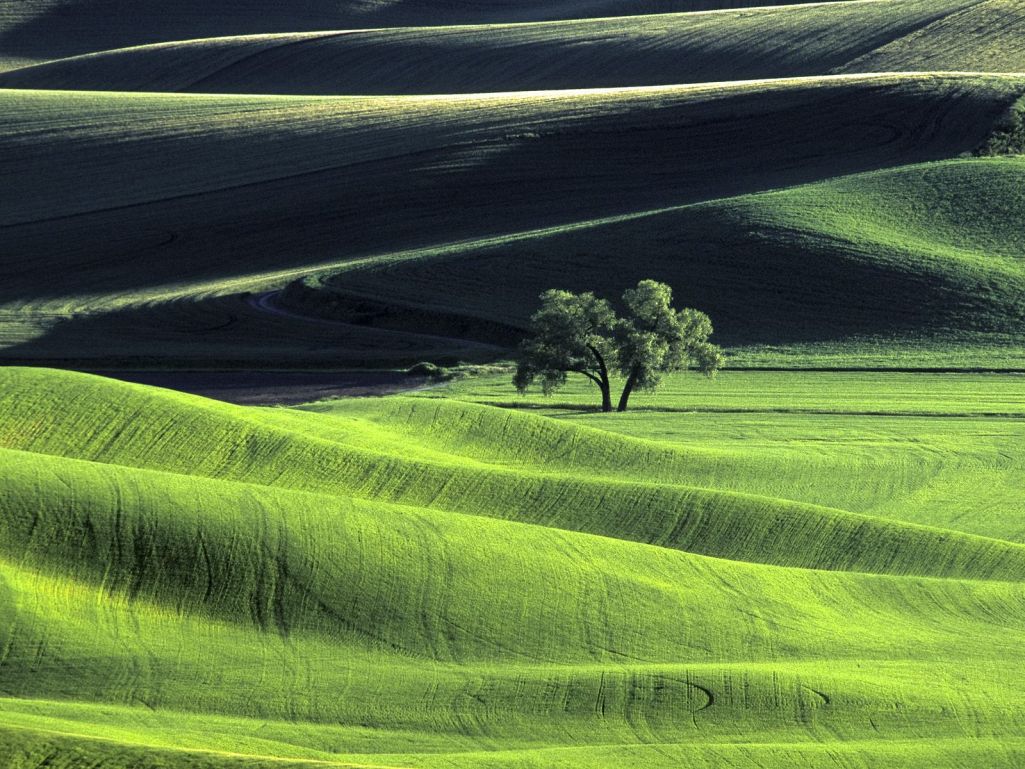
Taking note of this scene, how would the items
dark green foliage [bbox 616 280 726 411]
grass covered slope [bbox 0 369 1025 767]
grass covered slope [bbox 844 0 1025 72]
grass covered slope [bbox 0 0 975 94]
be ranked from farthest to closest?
grass covered slope [bbox 0 0 975 94] < grass covered slope [bbox 844 0 1025 72] < dark green foliage [bbox 616 280 726 411] < grass covered slope [bbox 0 369 1025 767]

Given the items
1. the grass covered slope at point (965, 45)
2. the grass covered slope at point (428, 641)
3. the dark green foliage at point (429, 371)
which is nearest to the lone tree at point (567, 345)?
the dark green foliage at point (429, 371)

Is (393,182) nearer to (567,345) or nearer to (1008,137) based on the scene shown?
(1008,137)

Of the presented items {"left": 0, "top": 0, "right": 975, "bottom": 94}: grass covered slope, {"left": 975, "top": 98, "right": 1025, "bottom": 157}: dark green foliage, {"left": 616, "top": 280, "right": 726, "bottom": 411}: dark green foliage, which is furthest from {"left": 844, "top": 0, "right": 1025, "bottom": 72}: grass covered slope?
{"left": 616, "top": 280, "right": 726, "bottom": 411}: dark green foliage

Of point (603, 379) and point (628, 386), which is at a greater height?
point (603, 379)

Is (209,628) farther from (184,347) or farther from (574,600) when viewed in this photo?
(184,347)

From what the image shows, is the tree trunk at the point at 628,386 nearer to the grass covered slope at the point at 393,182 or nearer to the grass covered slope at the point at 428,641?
the grass covered slope at the point at 393,182

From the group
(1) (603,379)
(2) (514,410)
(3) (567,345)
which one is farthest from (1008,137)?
(2) (514,410)

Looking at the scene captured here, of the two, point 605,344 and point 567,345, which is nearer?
point 567,345

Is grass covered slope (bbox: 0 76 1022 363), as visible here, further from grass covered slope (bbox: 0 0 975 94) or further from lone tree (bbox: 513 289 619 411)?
grass covered slope (bbox: 0 0 975 94)
